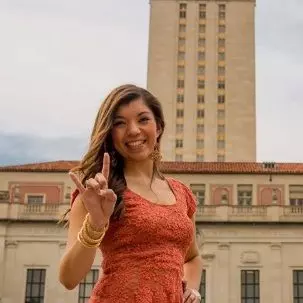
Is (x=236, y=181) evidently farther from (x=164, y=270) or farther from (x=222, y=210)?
(x=164, y=270)

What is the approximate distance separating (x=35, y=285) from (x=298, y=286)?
14.1m

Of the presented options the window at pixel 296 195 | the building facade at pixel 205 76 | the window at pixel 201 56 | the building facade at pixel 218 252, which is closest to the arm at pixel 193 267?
the building facade at pixel 218 252

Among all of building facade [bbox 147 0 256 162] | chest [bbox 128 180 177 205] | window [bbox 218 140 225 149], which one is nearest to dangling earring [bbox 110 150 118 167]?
chest [bbox 128 180 177 205]

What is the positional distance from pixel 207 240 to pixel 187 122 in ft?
156

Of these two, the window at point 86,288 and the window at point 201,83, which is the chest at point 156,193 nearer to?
the window at point 86,288

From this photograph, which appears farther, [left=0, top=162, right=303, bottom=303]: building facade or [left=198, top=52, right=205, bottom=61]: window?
[left=198, top=52, right=205, bottom=61]: window

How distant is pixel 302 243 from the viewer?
3909 centimetres

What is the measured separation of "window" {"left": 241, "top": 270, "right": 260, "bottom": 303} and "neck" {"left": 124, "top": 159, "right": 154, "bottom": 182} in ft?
118

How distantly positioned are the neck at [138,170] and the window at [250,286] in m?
36.0

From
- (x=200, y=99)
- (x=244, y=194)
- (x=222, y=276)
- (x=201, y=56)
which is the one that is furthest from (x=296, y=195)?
(x=201, y=56)

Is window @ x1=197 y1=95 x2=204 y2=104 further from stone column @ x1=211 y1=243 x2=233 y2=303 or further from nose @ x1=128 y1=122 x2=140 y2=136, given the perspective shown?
nose @ x1=128 y1=122 x2=140 y2=136

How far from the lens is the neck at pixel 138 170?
11.3ft

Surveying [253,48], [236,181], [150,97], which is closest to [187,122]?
[253,48]

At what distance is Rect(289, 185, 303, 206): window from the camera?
4175 cm
